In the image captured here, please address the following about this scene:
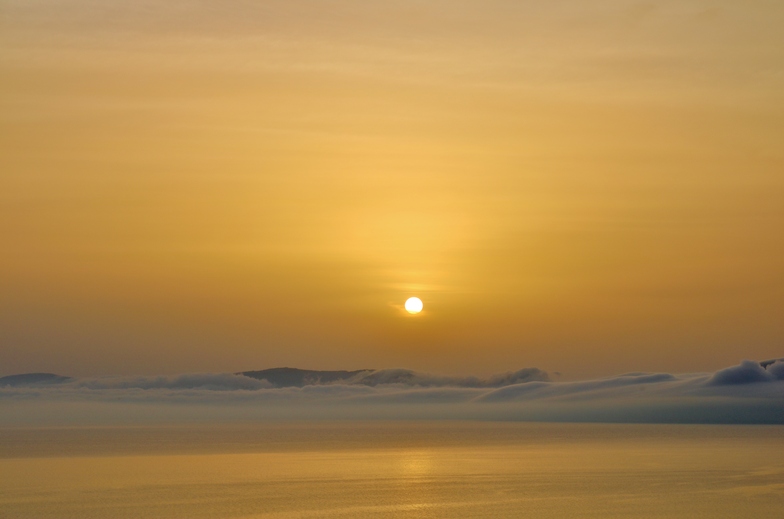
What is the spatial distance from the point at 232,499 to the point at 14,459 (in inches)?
601

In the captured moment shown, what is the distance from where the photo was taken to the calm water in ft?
69.9

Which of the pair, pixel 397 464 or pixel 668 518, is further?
pixel 397 464

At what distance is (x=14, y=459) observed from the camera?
113ft

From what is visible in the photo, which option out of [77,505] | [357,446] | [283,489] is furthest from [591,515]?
[357,446]

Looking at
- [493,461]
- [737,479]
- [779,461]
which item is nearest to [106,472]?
[493,461]

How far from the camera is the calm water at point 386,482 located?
21.3 metres

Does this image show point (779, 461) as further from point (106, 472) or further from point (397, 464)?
point (106, 472)

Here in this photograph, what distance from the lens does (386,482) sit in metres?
27.0

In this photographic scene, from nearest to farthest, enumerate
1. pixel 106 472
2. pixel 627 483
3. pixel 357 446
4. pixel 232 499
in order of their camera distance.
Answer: pixel 232 499 → pixel 627 483 → pixel 106 472 → pixel 357 446

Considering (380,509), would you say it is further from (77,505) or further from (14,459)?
(14,459)

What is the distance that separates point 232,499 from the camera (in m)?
22.9

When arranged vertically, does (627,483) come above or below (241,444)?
below

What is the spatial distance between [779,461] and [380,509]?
19.8m

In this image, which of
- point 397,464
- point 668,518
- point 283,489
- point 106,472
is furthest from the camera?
point 397,464
